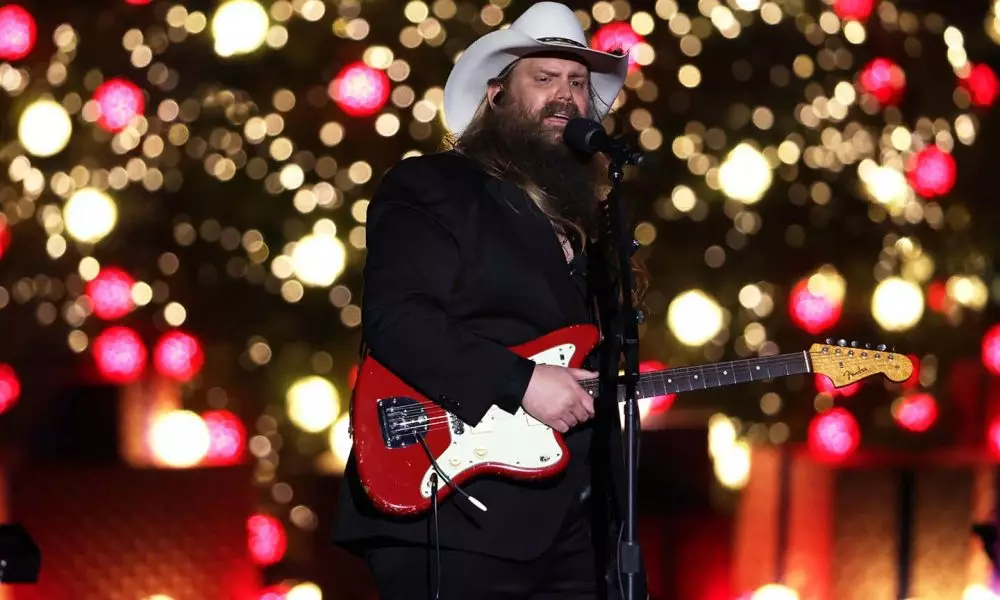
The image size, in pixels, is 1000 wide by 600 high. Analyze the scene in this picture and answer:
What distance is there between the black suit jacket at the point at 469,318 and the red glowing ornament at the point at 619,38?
260cm

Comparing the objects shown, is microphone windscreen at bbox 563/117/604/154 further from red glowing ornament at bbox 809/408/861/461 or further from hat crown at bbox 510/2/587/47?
red glowing ornament at bbox 809/408/861/461

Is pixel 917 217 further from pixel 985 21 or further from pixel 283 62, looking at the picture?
pixel 283 62

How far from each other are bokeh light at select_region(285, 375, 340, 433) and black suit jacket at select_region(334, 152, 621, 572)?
93.7 inches

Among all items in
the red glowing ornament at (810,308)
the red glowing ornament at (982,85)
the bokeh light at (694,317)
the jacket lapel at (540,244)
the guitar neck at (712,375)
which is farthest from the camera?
the red glowing ornament at (982,85)

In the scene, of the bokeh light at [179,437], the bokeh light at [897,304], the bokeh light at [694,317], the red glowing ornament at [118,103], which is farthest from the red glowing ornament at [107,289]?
the bokeh light at [897,304]

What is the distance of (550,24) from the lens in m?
2.87

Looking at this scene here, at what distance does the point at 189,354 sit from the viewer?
15.9ft

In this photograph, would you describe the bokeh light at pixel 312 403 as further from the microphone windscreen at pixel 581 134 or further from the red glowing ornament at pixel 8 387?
the microphone windscreen at pixel 581 134

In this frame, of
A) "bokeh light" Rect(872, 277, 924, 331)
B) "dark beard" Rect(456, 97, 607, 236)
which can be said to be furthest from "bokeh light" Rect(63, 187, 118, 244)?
"bokeh light" Rect(872, 277, 924, 331)

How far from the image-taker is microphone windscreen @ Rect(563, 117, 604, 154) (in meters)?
2.39

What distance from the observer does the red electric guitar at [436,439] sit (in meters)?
2.42

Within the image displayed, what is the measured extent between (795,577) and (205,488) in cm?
242

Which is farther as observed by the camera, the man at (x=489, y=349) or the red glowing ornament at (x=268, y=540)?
the red glowing ornament at (x=268, y=540)

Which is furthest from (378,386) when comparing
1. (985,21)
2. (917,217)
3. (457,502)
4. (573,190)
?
(985,21)
